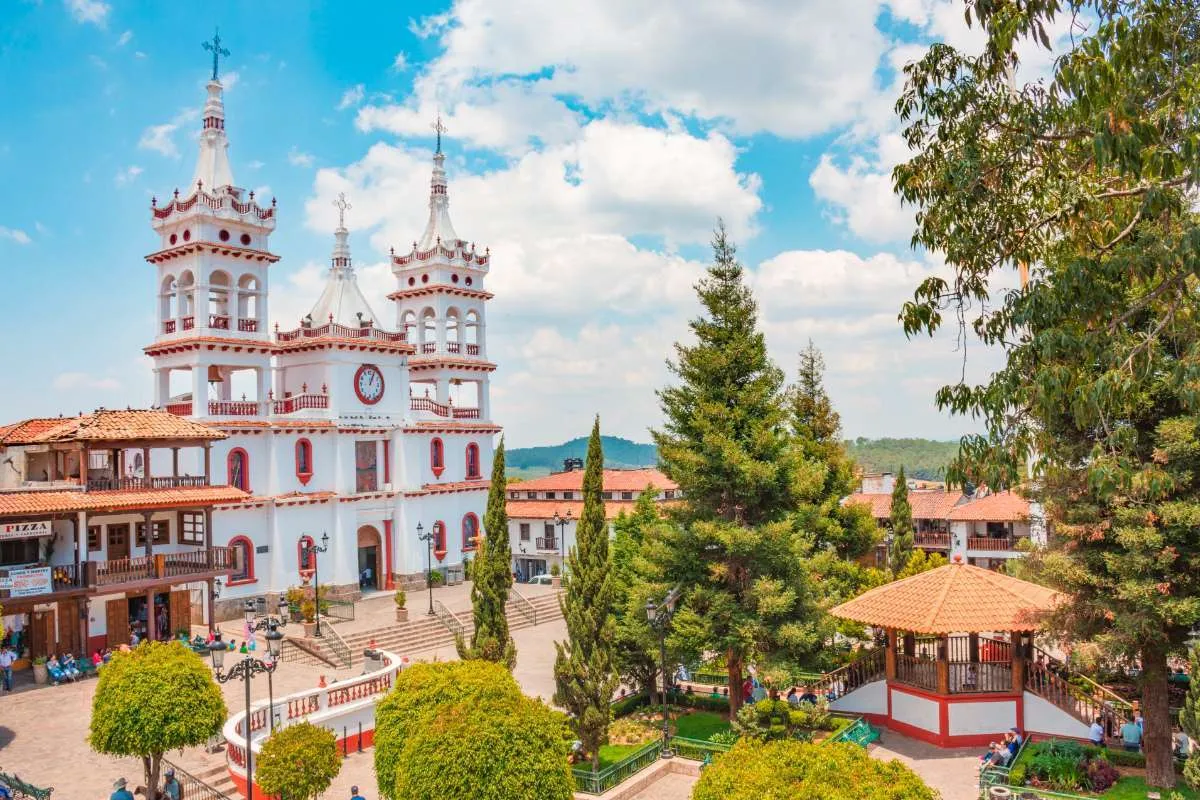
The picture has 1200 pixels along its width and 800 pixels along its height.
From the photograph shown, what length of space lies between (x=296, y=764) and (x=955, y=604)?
1562cm

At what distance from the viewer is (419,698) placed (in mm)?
17125

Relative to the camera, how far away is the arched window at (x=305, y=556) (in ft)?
128

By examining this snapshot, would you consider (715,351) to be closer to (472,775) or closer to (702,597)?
(702,597)

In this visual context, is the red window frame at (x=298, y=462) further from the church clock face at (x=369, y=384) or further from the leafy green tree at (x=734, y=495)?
the leafy green tree at (x=734, y=495)

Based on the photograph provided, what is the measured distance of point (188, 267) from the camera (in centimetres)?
3753

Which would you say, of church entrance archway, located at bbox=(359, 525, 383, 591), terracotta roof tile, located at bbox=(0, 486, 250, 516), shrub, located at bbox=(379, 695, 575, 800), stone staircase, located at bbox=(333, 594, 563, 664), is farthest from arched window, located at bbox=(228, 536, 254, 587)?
shrub, located at bbox=(379, 695, 575, 800)

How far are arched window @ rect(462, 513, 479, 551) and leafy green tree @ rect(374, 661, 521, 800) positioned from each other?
95.5ft

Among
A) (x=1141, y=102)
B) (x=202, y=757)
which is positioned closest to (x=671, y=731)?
(x=202, y=757)

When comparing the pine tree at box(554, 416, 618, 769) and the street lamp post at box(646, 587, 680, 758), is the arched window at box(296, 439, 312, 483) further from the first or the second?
the street lamp post at box(646, 587, 680, 758)

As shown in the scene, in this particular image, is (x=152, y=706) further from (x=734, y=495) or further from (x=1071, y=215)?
(x=1071, y=215)

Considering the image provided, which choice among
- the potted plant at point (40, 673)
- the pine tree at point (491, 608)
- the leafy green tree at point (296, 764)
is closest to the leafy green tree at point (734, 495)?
the pine tree at point (491, 608)

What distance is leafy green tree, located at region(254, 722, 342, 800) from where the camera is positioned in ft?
53.7

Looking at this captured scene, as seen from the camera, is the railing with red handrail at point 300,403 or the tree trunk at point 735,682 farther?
the railing with red handrail at point 300,403

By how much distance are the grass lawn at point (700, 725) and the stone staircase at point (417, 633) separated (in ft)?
31.6
